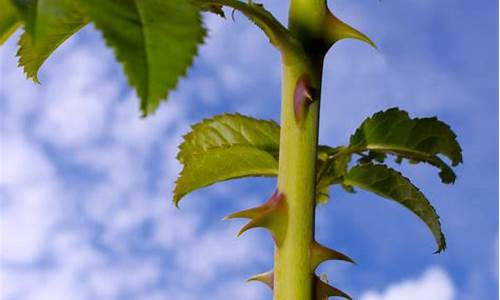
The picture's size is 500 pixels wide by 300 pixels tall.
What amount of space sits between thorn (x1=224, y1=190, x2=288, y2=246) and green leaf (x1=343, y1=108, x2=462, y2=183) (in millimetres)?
201

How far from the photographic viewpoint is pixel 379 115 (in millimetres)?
1195

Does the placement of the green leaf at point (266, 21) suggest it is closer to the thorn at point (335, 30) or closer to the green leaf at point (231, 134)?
the thorn at point (335, 30)

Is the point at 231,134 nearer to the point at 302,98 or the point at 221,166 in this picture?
the point at 221,166

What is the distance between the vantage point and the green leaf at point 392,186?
3.86 feet

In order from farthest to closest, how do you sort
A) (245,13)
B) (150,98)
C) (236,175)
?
(236,175) < (245,13) < (150,98)

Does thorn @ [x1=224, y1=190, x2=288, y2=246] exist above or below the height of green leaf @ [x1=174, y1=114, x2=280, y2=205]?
below

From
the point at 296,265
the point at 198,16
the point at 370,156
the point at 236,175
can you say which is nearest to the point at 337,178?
the point at 370,156

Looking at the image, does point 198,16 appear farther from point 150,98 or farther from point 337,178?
point 337,178

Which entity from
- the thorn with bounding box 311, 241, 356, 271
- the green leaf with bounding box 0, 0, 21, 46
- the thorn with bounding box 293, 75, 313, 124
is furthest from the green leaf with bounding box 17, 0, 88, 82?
the thorn with bounding box 311, 241, 356, 271

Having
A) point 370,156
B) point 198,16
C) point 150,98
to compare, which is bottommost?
point 150,98

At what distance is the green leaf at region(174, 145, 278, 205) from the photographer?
114 cm

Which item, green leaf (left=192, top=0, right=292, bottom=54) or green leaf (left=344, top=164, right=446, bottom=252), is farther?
green leaf (left=344, top=164, right=446, bottom=252)

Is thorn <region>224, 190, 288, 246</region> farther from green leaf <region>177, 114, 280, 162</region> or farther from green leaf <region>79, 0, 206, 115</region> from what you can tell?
green leaf <region>79, 0, 206, 115</region>

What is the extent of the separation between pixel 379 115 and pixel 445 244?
0.23 metres
